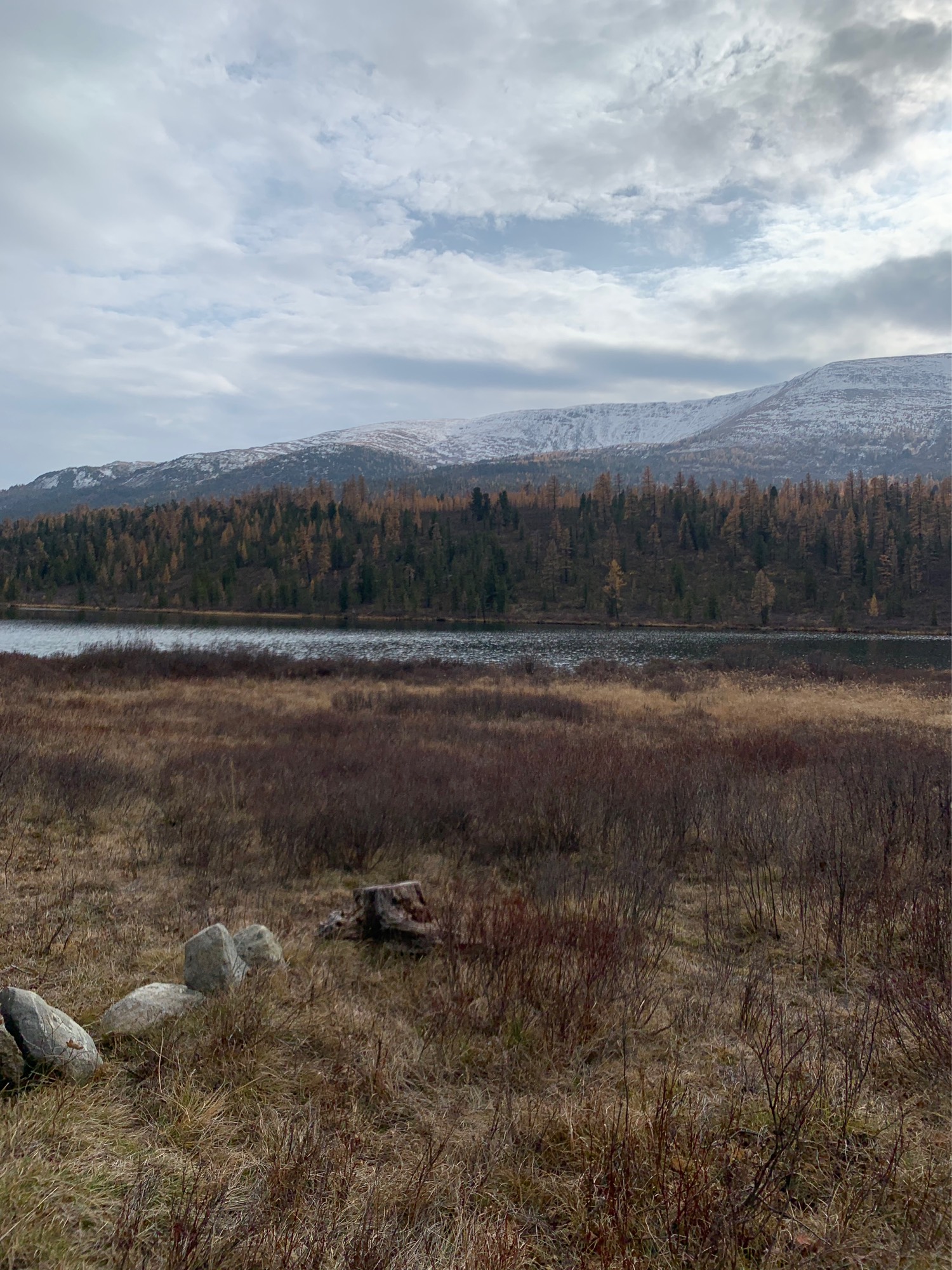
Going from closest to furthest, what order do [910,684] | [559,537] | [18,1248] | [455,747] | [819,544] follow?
1. [18,1248]
2. [455,747]
3. [910,684]
4. [819,544]
5. [559,537]

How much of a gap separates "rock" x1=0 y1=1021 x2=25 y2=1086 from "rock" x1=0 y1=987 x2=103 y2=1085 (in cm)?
8

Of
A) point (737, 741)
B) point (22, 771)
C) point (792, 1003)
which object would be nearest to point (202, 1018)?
point (792, 1003)

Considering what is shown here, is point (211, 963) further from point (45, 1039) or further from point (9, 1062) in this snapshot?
point (9, 1062)

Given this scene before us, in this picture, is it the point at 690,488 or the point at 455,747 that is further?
the point at 690,488

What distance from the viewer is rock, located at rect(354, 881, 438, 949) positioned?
5348mm

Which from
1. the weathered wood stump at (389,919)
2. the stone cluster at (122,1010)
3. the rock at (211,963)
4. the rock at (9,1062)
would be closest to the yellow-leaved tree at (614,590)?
the weathered wood stump at (389,919)

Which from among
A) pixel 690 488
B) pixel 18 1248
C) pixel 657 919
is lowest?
pixel 657 919

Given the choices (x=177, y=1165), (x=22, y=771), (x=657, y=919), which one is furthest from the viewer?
(x=22, y=771)

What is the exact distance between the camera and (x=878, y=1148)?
299 centimetres

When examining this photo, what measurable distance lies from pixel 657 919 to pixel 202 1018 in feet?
13.0

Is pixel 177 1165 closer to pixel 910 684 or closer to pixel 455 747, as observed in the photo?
pixel 455 747

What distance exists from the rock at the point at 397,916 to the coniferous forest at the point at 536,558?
97.6 meters

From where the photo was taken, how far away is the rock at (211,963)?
4281 millimetres

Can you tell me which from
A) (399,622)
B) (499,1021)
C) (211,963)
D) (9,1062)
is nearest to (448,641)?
(399,622)
